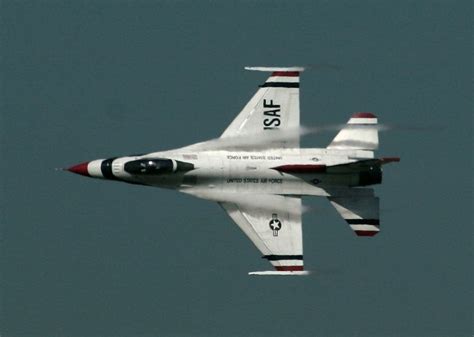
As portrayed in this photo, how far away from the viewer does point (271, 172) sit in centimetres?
2925

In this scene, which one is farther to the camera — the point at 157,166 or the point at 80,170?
the point at 80,170

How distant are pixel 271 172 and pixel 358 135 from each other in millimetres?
2830

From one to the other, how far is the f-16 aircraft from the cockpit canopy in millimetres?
28

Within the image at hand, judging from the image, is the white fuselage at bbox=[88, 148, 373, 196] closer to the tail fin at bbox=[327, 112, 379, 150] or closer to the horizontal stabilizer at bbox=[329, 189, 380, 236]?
the tail fin at bbox=[327, 112, 379, 150]

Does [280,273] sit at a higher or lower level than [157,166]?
lower

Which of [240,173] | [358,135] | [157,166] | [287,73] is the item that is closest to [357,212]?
[358,135]

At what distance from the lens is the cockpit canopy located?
94.6 ft

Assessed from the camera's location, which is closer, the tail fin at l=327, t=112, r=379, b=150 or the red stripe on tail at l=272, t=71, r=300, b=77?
the tail fin at l=327, t=112, r=379, b=150

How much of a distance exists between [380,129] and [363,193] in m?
1.97

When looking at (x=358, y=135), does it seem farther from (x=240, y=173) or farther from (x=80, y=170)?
(x=80, y=170)

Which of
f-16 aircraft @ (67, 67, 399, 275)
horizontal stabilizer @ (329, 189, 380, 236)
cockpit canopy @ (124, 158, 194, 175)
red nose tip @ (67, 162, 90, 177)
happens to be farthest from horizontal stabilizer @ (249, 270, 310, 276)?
red nose tip @ (67, 162, 90, 177)

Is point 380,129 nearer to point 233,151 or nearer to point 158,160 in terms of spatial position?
point 233,151

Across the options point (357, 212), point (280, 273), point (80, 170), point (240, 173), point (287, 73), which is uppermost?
point (287, 73)

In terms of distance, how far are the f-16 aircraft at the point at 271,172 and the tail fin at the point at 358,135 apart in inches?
1.2
